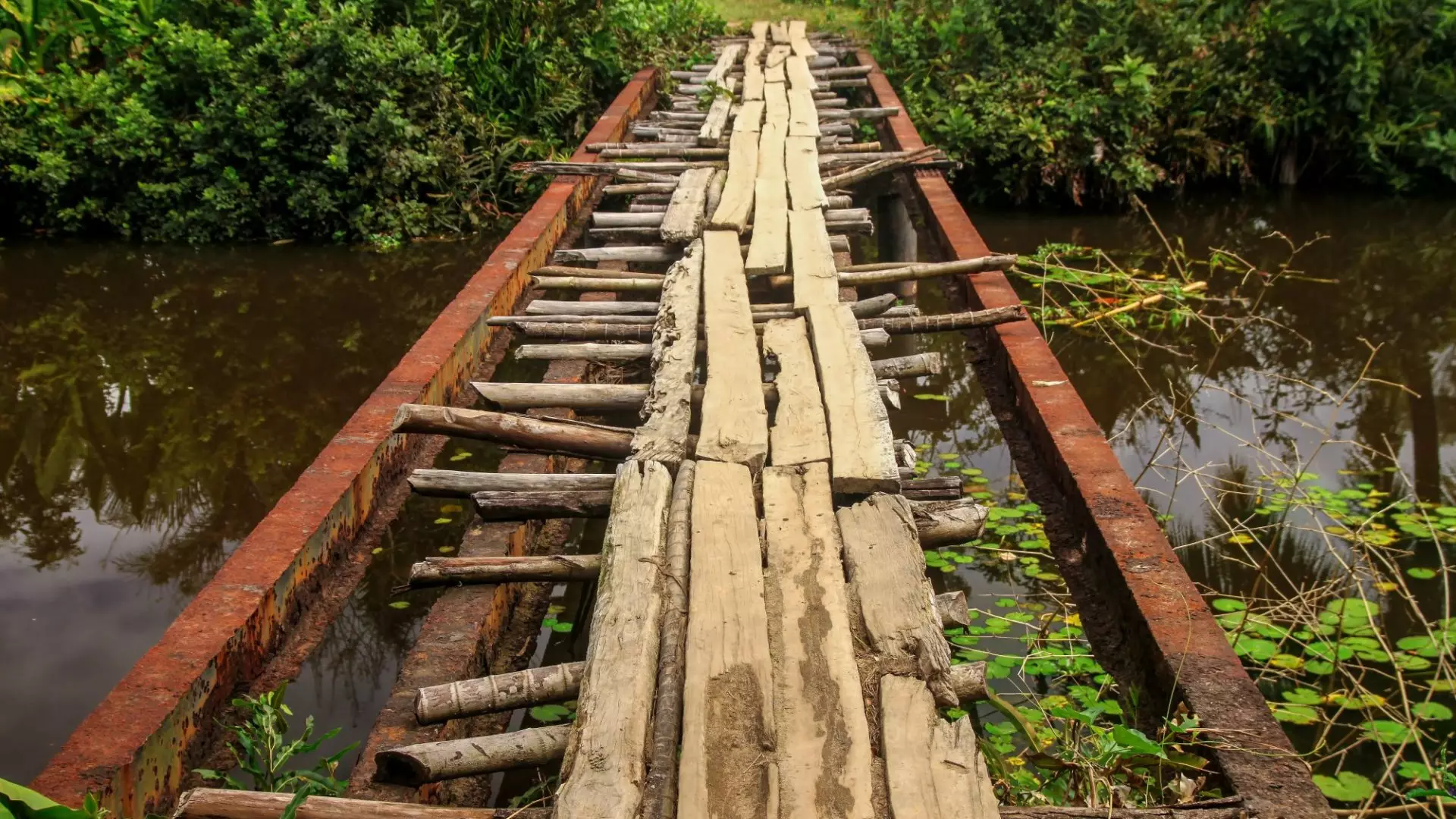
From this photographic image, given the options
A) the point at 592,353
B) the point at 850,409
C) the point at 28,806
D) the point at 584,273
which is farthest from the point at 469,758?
the point at 584,273

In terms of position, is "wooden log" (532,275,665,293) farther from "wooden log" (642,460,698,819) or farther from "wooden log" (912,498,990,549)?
"wooden log" (912,498,990,549)

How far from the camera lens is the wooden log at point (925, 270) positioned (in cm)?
446

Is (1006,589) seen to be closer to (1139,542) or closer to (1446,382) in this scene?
(1139,542)

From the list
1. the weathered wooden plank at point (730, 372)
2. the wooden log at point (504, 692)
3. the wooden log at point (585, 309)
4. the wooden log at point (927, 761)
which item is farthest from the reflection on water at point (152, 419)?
the wooden log at point (927, 761)

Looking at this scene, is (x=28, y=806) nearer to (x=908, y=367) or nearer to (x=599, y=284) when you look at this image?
(x=908, y=367)

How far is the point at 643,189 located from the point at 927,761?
14.5 ft

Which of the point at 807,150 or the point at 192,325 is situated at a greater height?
the point at 807,150

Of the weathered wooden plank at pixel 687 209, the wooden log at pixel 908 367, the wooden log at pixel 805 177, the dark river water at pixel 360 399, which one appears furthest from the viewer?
the wooden log at pixel 805 177

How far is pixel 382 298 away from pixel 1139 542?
19.4ft

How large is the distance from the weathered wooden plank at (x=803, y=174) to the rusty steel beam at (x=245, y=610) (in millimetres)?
1768

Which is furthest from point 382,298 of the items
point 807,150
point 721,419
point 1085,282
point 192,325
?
point 721,419

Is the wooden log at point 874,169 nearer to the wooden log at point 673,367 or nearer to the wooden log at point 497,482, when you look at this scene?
the wooden log at point 673,367

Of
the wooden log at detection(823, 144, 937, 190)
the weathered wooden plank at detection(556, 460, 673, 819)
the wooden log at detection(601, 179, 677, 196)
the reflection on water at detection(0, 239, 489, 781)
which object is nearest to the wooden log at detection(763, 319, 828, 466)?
the weathered wooden plank at detection(556, 460, 673, 819)

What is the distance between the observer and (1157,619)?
2.37 m
